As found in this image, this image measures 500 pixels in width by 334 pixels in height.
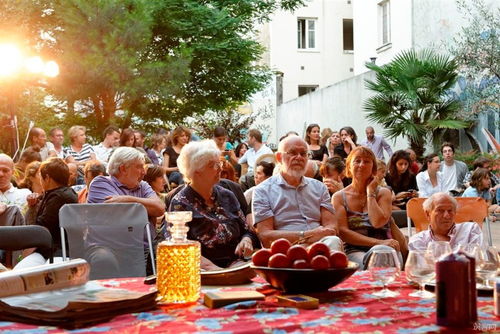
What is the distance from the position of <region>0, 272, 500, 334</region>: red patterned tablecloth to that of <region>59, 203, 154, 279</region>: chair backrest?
2663mm

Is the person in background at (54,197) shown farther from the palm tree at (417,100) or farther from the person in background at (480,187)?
the palm tree at (417,100)

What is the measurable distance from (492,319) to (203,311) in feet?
3.03

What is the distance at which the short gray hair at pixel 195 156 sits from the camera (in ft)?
15.9

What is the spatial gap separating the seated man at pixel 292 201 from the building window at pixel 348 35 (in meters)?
27.1

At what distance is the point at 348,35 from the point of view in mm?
31922

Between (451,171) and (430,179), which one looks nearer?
(430,179)

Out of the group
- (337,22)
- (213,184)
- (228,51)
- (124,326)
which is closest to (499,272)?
(124,326)

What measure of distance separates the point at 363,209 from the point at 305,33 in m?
26.3

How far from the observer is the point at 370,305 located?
8.32 feet

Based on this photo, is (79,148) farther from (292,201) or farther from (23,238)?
(292,201)

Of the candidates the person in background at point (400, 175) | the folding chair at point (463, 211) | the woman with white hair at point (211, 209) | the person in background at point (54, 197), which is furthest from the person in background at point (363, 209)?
the person in background at point (400, 175)

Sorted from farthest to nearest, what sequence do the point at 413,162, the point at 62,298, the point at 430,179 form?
the point at 413,162
the point at 430,179
the point at 62,298

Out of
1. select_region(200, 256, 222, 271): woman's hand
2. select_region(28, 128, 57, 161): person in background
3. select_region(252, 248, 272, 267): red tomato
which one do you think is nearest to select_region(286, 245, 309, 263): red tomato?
select_region(252, 248, 272, 267): red tomato

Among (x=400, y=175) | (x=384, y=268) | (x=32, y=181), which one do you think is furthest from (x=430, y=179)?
(x=384, y=268)
